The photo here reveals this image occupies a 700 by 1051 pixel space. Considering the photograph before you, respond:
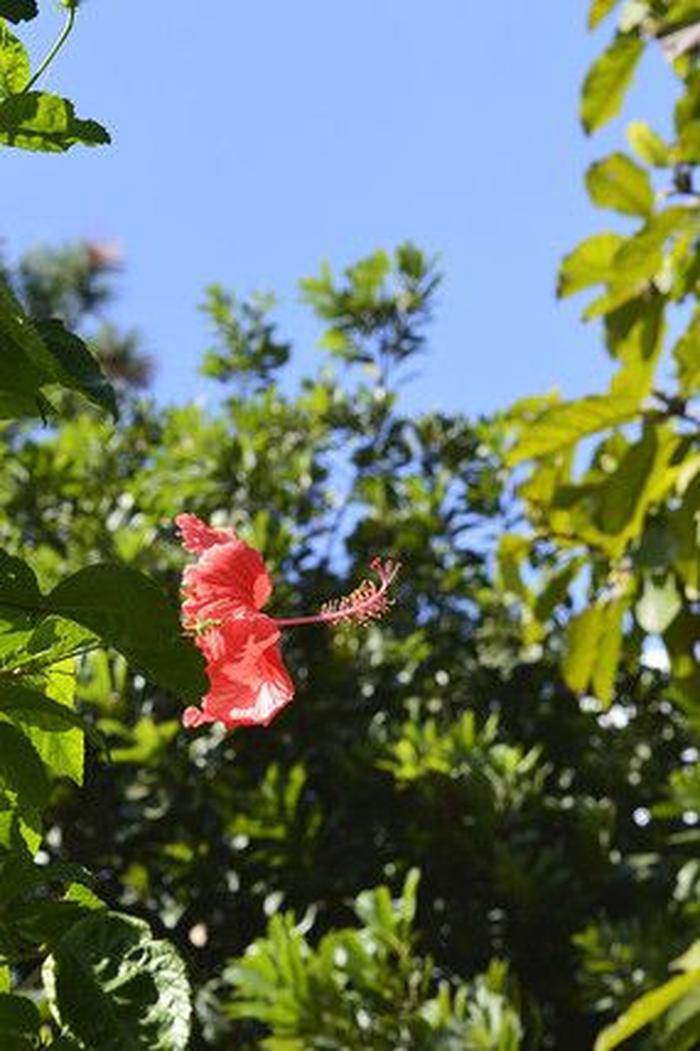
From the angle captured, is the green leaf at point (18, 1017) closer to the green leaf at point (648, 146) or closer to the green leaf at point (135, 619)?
the green leaf at point (135, 619)

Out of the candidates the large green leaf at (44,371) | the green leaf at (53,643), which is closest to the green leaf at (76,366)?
the large green leaf at (44,371)

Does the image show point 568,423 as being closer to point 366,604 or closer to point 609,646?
point 609,646

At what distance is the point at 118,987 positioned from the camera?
835mm

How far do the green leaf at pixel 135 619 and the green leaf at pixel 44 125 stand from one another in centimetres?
23

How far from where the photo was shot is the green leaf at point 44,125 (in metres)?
0.88

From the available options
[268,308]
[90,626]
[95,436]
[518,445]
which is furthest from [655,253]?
[268,308]

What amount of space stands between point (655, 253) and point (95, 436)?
295 cm

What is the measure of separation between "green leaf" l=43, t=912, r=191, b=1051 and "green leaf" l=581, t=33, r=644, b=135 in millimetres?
1882

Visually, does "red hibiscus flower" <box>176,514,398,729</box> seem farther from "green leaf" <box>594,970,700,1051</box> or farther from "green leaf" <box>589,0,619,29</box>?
"green leaf" <box>589,0,619,29</box>

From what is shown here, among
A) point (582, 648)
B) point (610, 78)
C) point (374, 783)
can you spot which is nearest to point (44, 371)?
point (582, 648)

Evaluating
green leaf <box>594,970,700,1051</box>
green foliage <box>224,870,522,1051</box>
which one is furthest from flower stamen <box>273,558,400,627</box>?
green foliage <box>224,870,522,1051</box>

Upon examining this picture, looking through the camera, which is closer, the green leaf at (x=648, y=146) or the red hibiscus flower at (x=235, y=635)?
the red hibiscus flower at (x=235, y=635)

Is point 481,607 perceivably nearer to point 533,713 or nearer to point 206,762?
point 533,713

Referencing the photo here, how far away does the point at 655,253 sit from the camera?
2.22 m
